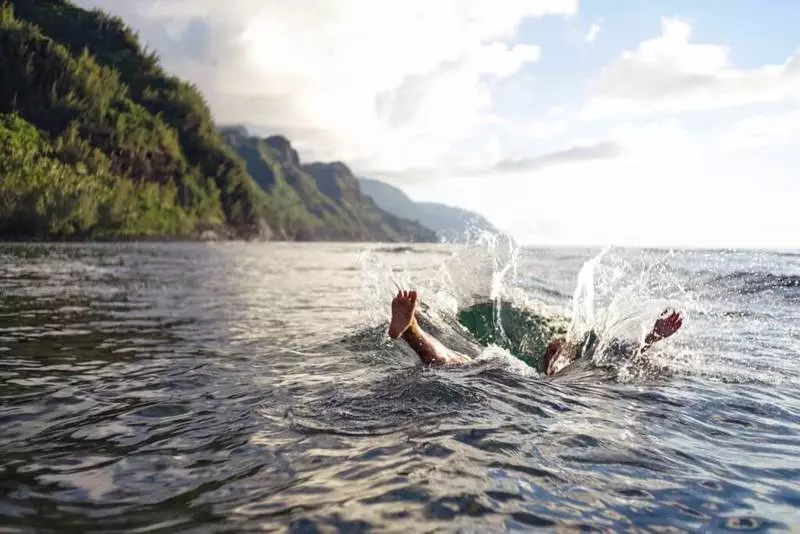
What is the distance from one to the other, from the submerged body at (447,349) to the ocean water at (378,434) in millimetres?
331

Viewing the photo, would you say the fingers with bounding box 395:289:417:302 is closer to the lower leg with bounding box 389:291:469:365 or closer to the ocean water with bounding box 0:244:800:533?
the lower leg with bounding box 389:291:469:365

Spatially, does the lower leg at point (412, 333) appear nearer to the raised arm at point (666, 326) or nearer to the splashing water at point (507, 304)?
the splashing water at point (507, 304)

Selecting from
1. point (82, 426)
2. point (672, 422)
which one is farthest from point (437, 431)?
point (82, 426)

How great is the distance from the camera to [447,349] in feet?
31.1

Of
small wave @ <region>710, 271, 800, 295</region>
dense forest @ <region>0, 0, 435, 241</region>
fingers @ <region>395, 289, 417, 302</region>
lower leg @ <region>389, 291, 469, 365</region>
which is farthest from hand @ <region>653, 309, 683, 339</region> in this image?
dense forest @ <region>0, 0, 435, 241</region>

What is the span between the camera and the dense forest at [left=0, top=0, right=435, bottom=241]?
248ft

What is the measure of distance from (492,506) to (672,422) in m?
3.00

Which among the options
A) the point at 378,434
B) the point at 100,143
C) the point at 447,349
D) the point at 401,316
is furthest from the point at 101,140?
the point at 378,434

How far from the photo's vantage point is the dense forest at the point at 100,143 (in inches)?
2972

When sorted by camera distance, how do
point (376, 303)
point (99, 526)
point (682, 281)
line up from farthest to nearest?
1. point (682, 281)
2. point (376, 303)
3. point (99, 526)

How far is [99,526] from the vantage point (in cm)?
348

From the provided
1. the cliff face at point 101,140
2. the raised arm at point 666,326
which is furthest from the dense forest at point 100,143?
the raised arm at point 666,326

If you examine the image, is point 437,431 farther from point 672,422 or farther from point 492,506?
point 672,422

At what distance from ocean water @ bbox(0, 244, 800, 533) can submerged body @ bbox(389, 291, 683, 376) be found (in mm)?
331
